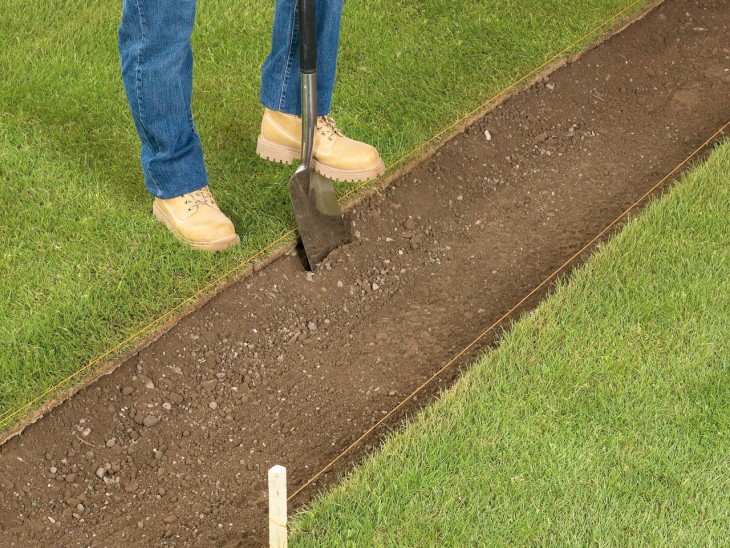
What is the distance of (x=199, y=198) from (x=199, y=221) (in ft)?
0.30

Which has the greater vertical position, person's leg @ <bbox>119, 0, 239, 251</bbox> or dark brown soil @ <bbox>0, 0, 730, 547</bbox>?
person's leg @ <bbox>119, 0, 239, 251</bbox>

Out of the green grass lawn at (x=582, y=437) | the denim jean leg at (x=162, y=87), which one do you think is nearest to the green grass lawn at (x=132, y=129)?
the denim jean leg at (x=162, y=87)

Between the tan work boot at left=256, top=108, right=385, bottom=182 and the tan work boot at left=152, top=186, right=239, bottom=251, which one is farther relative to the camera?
the tan work boot at left=256, top=108, right=385, bottom=182

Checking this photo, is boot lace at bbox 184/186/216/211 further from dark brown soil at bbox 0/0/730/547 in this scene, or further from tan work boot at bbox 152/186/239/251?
dark brown soil at bbox 0/0/730/547

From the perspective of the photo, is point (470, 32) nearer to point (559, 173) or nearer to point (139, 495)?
point (559, 173)

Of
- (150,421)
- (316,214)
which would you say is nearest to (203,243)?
(316,214)

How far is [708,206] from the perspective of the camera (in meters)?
3.80

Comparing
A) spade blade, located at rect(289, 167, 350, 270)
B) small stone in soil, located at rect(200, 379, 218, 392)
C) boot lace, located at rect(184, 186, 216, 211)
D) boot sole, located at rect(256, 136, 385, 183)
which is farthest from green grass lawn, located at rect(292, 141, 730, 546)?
boot lace, located at rect(184, 186, 216, 211)

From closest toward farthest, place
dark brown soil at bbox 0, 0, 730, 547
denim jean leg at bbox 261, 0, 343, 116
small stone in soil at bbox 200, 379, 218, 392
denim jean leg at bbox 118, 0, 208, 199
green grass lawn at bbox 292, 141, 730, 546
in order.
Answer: green grass lawn at bbox 292, 141, 730, 546
dark brown soil at bbox 0, 0, 730, 547
denim jean leg at bbox 118, 0, 208, 199
small stone in soil at bbox 200, 379, 218, 392
denim jean leg at bbox 261, 0, 343, 116

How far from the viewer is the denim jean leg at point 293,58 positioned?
3463 mm

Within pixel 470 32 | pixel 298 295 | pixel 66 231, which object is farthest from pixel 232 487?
pixel 470 32

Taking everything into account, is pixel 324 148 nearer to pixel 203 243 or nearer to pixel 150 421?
pixel 203 243

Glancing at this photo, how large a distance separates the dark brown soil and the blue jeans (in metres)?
0.50

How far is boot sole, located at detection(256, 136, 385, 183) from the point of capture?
3824mm
